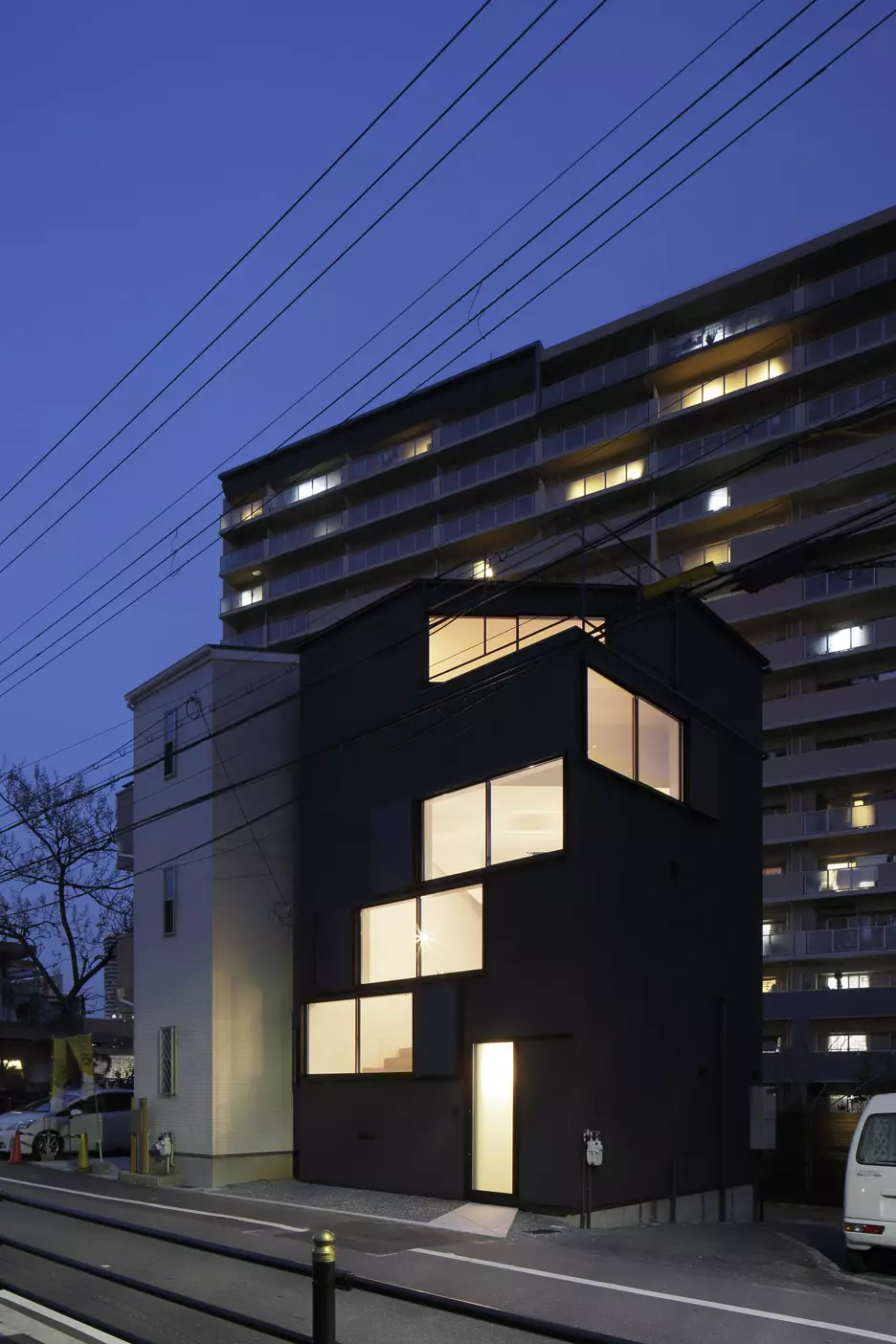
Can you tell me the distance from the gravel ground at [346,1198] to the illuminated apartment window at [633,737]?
6.95 m

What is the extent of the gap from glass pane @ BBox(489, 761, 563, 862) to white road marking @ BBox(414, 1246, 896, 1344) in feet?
22.8

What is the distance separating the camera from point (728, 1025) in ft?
78.5

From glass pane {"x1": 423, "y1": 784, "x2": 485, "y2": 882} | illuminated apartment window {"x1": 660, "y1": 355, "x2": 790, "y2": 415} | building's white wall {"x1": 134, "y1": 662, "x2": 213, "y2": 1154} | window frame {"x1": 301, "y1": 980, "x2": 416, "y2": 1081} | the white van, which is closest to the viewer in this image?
the white van

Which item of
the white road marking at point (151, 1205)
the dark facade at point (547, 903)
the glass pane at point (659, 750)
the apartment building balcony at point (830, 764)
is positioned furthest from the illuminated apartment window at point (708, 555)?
the white road marking at point (151, 1205)

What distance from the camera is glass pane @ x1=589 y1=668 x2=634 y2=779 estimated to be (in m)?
21.3

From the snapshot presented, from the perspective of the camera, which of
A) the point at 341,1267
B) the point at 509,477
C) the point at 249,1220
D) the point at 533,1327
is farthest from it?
the point at 509,477

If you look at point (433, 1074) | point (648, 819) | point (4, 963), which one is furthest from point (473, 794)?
point (4, 963)

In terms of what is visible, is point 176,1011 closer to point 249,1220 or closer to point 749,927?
point 249,1220

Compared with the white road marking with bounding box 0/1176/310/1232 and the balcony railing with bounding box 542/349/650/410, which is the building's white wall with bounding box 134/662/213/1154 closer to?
the white road marking with bounding box 0/1176/310/1232

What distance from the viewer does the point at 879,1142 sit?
1545 centimetres

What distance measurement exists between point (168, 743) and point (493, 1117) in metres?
11.1

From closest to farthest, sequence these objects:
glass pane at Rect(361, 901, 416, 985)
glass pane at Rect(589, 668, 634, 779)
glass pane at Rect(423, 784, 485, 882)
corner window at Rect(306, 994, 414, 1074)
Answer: glass pane at Rect(589, 668, 634, 779), glass pane at Rect(423, 784, 485, 882), corner window at Rect(306, 994, 414, 1074), glass pane at Rect(361, 901, 416, 985)

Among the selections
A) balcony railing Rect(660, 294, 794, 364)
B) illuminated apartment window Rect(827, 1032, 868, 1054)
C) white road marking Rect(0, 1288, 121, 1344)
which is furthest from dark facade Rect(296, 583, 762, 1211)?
balcony railing Rect(660, 294, 794, 364)

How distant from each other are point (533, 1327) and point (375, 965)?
1934cm
